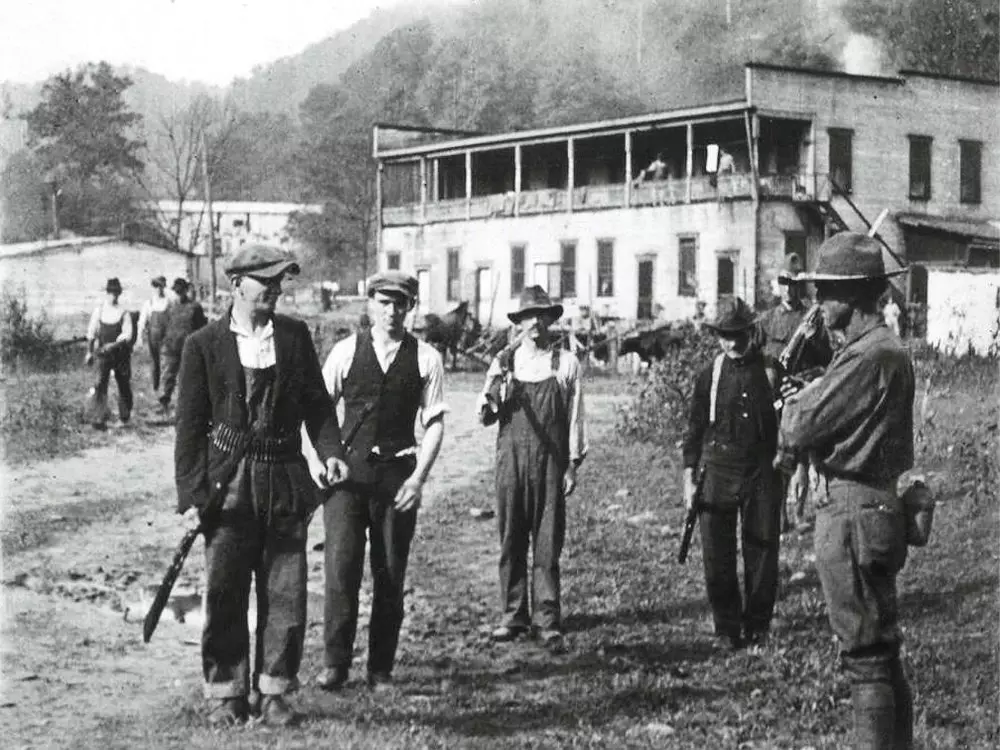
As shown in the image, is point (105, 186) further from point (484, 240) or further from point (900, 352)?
point (900, 352)

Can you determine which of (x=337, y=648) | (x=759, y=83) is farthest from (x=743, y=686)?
(x=759, y=83)

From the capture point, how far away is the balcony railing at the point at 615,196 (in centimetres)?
3403

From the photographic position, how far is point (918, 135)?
3606 centimetres

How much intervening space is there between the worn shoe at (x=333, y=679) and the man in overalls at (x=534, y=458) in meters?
1.41

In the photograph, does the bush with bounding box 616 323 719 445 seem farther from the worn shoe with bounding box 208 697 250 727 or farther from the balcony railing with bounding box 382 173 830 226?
the balcony railing with bounding box 382 173 830 226

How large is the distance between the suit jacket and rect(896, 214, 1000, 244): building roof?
30.7 m

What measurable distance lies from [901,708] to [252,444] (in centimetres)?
276

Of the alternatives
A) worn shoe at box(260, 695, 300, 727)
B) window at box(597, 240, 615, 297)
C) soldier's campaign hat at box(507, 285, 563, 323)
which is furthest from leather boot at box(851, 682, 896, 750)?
window at box(597, 240, 615, 297)

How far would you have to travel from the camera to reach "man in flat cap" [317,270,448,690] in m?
6.48

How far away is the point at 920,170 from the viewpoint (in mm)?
36156

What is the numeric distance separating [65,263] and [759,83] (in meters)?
19.0

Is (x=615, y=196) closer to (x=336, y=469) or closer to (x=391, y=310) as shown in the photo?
(x=391, y=310)

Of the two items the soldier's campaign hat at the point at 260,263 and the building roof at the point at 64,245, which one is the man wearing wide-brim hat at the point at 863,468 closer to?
the soldier's campaign hat at the point at 260,263

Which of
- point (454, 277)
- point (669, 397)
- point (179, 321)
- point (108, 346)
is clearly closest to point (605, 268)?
point (454, 277)
